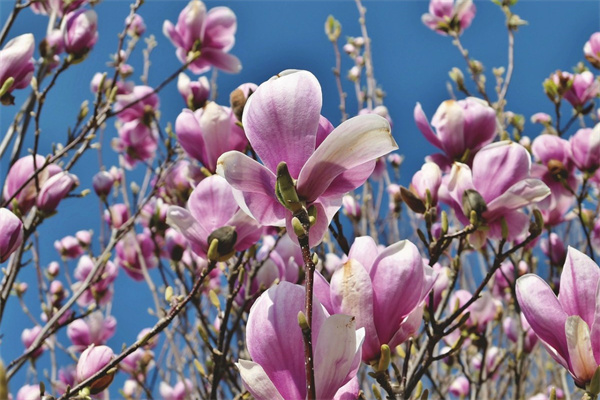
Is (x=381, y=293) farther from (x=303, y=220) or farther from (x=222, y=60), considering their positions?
(x=222, y=60)

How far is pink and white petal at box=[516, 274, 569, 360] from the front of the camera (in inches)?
24.5

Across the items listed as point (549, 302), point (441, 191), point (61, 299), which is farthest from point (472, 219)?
point (61, 299)

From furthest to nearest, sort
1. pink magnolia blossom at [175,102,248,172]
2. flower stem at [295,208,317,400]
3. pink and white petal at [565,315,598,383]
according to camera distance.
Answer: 1. pink magnolia blossom at [175,102,248,172]
2. pink and white petal at [565,315,598,383]
3. flower stem at [295,208,317,400]

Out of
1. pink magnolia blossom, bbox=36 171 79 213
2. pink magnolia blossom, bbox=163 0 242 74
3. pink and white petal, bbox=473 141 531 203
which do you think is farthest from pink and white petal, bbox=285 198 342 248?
pink magnolia blossom, bbox=163 0 242 74

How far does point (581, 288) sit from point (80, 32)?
150 cm

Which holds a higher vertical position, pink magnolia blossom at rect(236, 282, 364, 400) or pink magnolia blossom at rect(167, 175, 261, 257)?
pink magnolia blossom at rect(167, 175, 261, 257)

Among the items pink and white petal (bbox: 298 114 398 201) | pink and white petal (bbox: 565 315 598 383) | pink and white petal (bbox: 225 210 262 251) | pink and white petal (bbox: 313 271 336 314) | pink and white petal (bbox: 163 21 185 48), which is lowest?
pink and white petal (bbox: 565 315 598 383)

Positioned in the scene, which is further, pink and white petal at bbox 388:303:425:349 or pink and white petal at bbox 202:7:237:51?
pink and white petal at bbox 202:7:237:51

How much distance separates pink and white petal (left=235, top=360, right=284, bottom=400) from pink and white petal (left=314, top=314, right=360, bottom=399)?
0.15ft

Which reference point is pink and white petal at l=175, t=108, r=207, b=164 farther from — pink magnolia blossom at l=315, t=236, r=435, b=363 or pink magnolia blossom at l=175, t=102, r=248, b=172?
pink magnolia blossom at l=315, t=236, r=435, b=363

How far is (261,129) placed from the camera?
58 centimetres

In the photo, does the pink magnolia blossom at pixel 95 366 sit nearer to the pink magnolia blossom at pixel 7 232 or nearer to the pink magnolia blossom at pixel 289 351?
the pink magnolia blossom at pixel 7 232

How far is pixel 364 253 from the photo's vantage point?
0.68 meters

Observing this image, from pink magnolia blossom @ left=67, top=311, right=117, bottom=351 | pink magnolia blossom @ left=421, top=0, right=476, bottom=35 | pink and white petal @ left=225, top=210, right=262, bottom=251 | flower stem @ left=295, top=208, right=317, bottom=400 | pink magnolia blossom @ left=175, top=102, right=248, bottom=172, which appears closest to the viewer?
flower stem @ left=295, top=208, right=317, bottom=400
